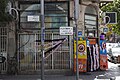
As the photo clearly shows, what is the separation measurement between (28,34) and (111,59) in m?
11.6

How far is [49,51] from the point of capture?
1761cm

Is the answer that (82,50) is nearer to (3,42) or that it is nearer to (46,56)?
(46,56)

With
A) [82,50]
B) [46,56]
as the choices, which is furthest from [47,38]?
Result: [82,50]

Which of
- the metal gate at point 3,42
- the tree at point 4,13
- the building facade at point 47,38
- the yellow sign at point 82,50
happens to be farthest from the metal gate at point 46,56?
the tree at point 4,13

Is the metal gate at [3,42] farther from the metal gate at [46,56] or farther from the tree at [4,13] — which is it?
the tree at [4,13]

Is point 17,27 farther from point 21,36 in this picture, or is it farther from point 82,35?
point 82,35

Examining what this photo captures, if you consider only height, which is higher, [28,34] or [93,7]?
[93,7]

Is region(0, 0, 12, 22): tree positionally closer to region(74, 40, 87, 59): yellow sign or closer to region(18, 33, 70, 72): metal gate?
region(18, 33, 70, 72): metal gate

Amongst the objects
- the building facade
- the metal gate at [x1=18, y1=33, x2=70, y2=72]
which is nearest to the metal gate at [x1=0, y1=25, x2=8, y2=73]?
the building facade

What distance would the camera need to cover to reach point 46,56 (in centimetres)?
1761

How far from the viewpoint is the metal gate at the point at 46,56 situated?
17.6 m

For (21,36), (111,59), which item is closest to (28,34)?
(21,36)

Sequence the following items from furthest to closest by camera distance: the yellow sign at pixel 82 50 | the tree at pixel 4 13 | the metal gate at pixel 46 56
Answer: the yellow sign at pixel 82 50, the metal gate at pixel 46 56, the tree at pixel 4 13

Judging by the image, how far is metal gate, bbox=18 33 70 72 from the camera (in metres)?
17.6
